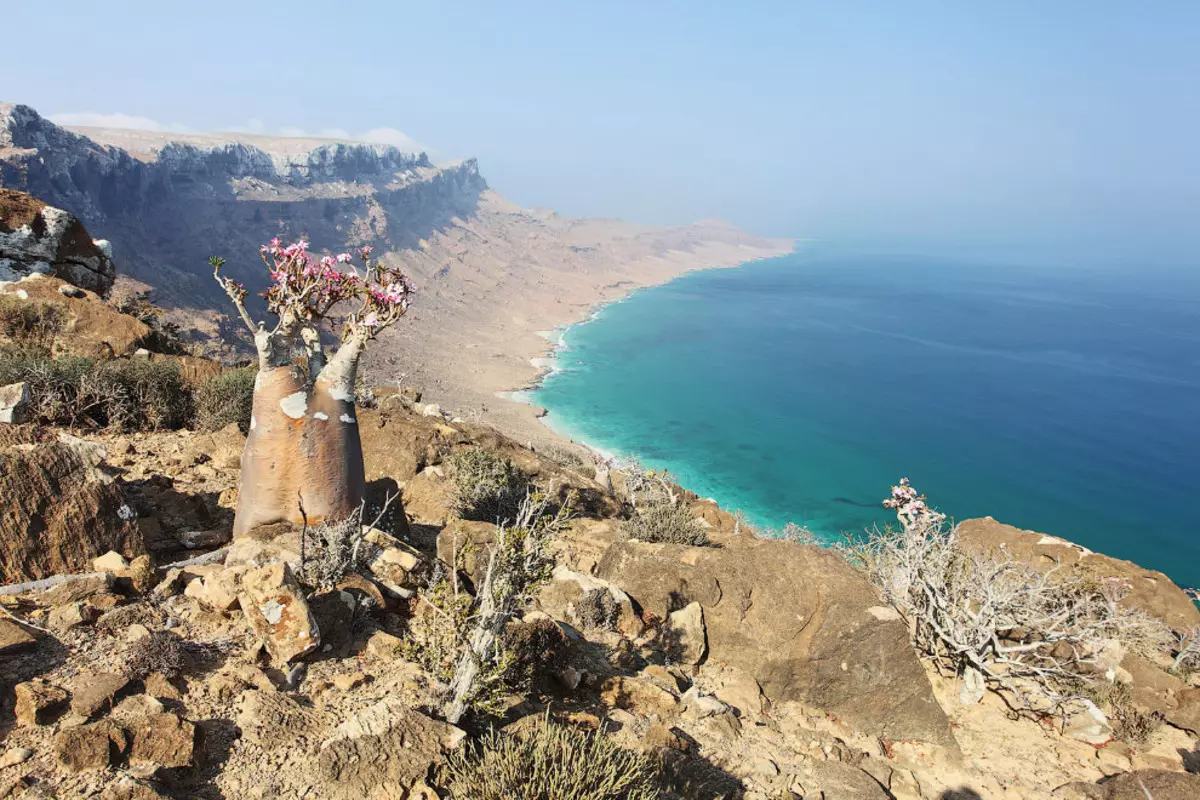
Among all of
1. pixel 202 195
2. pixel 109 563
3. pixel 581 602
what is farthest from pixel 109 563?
pixel 202 195

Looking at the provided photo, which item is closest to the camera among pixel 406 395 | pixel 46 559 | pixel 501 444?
pixel 46 559

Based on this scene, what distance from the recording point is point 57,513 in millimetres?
4316

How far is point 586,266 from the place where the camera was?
480 feet

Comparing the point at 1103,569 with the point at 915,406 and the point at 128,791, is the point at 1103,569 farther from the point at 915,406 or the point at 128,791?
the point at 915,406

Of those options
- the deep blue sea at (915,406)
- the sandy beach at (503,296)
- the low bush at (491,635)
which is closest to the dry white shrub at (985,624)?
the low bush at (491,635)

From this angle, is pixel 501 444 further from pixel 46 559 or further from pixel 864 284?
pixel 864 284

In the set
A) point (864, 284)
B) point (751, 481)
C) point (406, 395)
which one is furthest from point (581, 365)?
point (864, 284)

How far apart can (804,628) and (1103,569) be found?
7.67 m

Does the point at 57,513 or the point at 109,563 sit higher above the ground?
the point at 57,513

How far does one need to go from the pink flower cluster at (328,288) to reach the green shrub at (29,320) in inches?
244

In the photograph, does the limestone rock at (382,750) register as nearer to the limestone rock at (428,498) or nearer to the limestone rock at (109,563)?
the limestone rock at (109,563)

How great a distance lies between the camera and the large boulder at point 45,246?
1098 cm

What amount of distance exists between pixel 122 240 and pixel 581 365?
48.3 meters

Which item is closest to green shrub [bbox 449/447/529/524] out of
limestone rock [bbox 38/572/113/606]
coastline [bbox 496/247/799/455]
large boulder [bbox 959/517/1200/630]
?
limestone rock [bbox 38/572/113/606]
